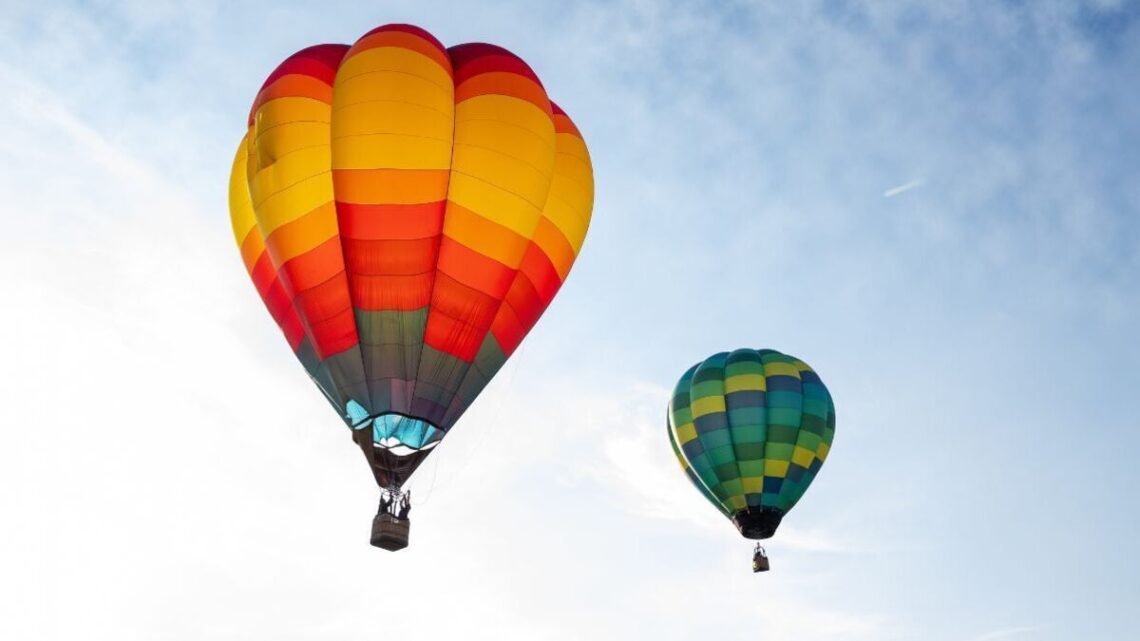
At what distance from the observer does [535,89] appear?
42.8 feet

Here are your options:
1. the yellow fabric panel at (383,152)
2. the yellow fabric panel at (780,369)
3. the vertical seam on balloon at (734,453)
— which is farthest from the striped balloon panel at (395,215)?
the yellow fabric panel at (780,369)

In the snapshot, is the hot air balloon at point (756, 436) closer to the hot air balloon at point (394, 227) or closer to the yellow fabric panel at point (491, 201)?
the hot air balloon at point (394, 227)

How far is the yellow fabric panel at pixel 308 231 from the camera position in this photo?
11859mm

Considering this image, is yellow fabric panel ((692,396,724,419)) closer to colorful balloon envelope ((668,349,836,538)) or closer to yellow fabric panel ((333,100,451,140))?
colorful balloon envelope ((668,349,836,538))

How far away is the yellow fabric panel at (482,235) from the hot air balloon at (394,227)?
0.06ft

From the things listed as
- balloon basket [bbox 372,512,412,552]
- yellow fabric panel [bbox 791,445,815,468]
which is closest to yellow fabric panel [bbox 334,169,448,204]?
balloon basket [bbox 372,512,412,552]

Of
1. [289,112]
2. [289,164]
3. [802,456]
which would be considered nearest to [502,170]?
[289,164]

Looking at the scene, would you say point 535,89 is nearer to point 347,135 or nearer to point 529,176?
point 529,176

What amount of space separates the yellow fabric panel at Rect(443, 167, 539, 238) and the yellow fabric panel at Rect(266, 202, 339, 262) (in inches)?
53.8

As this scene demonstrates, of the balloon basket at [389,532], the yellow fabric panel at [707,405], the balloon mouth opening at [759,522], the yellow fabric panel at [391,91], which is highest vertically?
the yellow fabric panel at [391,91]

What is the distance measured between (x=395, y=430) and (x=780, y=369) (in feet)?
35.7

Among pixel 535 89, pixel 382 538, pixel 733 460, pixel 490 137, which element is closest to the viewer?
pixel 382 538

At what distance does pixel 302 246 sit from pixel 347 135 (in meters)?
1.44

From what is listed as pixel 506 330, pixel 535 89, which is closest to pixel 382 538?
pixel 506 330
